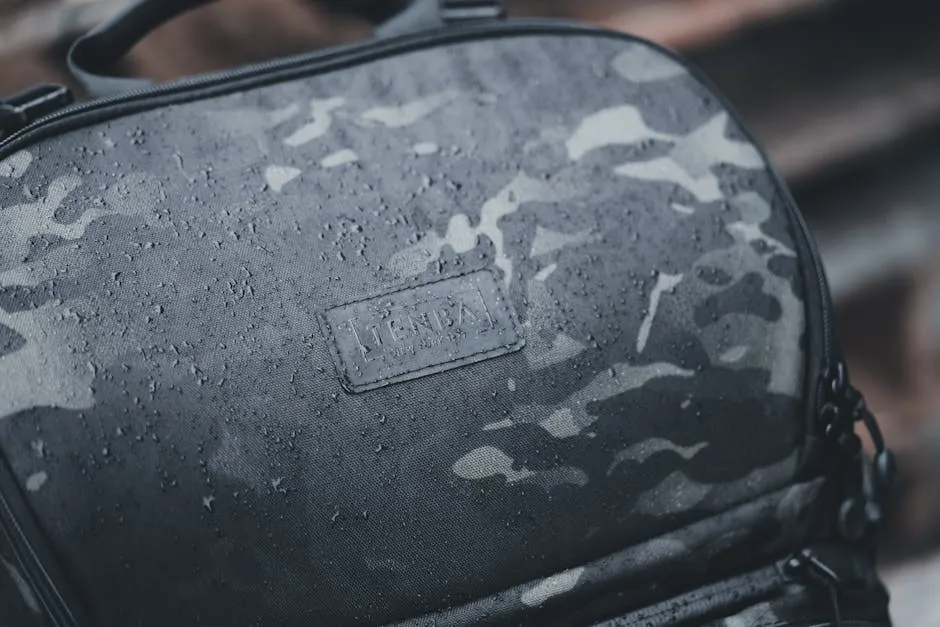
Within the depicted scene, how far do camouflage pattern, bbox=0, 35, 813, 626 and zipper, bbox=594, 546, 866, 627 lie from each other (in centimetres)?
1

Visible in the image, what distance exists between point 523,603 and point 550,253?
17 centimetres

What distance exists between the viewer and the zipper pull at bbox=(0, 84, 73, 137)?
491 mm

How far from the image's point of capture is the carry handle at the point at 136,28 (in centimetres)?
53

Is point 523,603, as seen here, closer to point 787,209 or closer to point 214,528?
point 214,528

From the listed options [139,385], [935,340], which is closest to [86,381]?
[139,385]

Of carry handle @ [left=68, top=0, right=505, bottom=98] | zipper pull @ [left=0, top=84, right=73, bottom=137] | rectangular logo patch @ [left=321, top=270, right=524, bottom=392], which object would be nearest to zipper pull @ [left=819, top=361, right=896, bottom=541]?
rectangular logo patch @ [left=321, top=270, right=524, bottom=392]

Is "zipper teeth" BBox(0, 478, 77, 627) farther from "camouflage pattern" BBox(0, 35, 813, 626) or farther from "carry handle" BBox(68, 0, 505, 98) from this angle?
"carry handle" BBox(68, 0, 505, 98)

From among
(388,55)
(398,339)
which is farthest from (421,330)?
(388,55)

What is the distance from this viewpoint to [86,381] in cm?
44

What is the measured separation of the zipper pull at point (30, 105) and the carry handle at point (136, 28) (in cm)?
2

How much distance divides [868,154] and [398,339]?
618 mm

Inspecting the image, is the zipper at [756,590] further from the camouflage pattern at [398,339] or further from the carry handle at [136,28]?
the carry handle at [136,28]

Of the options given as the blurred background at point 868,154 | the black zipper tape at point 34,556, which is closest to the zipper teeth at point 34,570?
the black zipper tape at point 34,556

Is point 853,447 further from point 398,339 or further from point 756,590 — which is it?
point 398,339
